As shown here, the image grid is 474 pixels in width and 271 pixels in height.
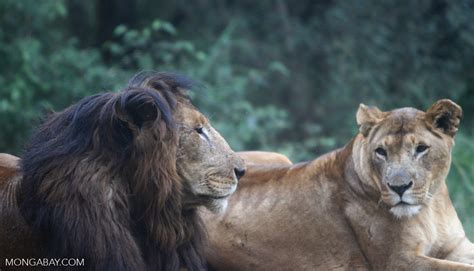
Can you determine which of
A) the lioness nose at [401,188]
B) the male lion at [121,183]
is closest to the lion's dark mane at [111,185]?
the male lion at [121,183]

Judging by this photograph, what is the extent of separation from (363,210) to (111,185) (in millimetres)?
1499

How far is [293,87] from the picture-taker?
13.1 m

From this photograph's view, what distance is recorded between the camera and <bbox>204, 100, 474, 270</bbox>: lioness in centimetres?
499

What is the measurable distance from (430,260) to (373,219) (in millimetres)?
386

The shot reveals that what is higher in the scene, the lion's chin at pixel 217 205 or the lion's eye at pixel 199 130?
the lion's eye at pixel 199 130

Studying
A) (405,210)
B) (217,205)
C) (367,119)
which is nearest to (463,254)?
(405,210)

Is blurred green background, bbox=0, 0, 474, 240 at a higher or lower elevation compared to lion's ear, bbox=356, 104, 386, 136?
higher

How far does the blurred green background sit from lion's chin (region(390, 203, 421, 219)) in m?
6.17

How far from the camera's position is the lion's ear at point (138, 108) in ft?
14.5

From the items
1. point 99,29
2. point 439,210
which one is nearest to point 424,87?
point 99,29

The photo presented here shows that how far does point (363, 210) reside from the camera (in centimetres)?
524

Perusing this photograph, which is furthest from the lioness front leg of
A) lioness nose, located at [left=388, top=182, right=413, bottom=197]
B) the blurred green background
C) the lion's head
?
the blurred green background

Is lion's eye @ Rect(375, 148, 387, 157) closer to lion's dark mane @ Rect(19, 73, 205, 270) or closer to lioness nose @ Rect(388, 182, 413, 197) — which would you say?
lioness nose @ Rect(388, 182, 413, 197)

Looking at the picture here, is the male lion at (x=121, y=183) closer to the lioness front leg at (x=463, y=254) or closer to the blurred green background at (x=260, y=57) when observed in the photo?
the lioness front leg at (x=463, y=254)
